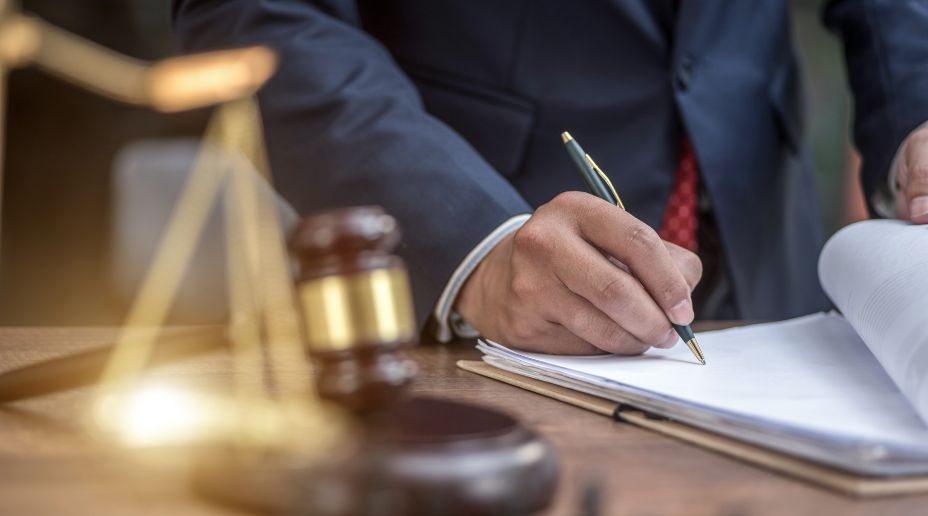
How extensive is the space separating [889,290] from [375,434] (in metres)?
0.42

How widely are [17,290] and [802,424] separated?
13.0ft

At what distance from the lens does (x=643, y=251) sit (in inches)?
25.6

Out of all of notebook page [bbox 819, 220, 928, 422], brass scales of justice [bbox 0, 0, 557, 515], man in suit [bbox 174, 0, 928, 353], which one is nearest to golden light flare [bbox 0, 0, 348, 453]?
brass scales of justice [bbox 0, 0, 557, 515]

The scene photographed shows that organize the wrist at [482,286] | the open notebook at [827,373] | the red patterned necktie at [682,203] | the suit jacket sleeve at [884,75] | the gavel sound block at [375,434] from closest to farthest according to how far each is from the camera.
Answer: the gavel sound block at [375,434] → the open notebook at [827,373] → the wrist at [482,286] → the suit jacket sleeve at [884,75] → the red patterned necktie at [682,203]

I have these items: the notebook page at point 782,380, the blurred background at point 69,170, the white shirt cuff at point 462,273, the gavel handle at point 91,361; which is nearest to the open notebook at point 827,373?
the notebook page at point 782,380

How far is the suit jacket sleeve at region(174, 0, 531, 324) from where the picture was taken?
0.84 metres

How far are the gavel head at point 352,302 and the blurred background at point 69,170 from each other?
12.3ft

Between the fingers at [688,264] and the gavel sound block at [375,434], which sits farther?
the fingers at [688,264]

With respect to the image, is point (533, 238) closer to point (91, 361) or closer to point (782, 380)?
point (782, 380)

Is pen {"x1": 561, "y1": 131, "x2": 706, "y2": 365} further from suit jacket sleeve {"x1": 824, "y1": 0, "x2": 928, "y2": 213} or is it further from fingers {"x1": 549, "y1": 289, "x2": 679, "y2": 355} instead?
suit jacket sleeve {"x1": 824, "y1": 0, "x2": 928, "y2": 213}

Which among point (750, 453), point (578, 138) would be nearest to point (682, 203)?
point (578, 138)

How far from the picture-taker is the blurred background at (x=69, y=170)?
381cm

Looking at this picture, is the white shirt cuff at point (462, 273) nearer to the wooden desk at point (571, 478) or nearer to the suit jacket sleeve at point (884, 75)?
the wooden desk at point (571, 478)

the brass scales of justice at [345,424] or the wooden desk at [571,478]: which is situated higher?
the brass scales of justice at [345,424]
